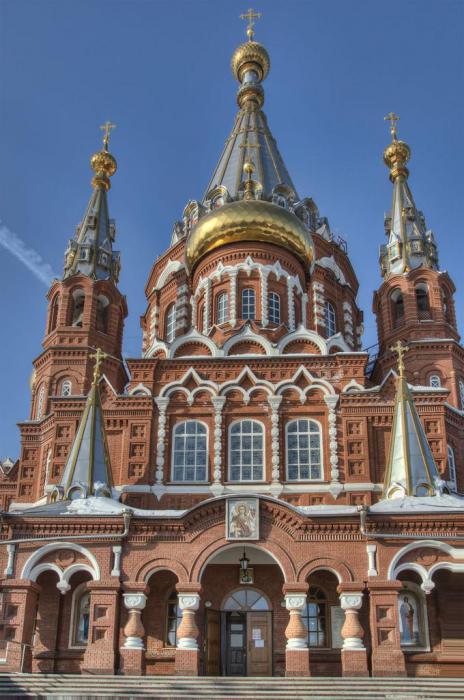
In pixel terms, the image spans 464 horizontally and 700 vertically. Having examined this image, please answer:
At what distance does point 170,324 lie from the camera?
85.2 ft

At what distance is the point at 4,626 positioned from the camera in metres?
13.5

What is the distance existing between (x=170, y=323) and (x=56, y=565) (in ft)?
42.4

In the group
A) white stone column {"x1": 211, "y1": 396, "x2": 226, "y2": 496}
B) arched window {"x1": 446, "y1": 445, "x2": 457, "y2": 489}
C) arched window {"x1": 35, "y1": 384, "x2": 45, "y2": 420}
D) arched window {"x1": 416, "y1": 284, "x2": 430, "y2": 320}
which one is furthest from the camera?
arched window {"x1": 416, "y1": 284, "x2": 430, "y2": 320}

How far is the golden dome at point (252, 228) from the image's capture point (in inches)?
885

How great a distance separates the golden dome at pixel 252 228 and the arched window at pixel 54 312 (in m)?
4.16

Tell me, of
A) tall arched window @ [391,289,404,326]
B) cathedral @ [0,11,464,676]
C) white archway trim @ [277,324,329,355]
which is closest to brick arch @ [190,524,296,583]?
cathedral @ [0,11,464,676]

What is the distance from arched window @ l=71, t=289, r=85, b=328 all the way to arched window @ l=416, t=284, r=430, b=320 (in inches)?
355

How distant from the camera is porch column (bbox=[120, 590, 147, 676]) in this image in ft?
43.1

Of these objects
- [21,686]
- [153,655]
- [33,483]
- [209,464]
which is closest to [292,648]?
[153,655]

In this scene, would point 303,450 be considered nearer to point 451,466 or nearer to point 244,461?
point 244,461

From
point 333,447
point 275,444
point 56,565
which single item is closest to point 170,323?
point 275,444

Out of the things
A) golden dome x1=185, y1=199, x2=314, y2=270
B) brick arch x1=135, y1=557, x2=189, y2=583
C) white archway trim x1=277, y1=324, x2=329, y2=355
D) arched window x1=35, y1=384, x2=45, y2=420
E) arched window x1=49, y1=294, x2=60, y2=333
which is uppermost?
golden dome x1=185, y1=199, x2=314, y2=270

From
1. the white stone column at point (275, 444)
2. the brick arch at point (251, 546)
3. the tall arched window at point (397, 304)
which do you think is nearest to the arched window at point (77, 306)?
the white stone column at point (275, 444)

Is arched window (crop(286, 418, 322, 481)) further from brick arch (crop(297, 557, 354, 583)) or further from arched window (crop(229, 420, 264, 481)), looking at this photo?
brick arch (crop(297, 557, 354, 583))
